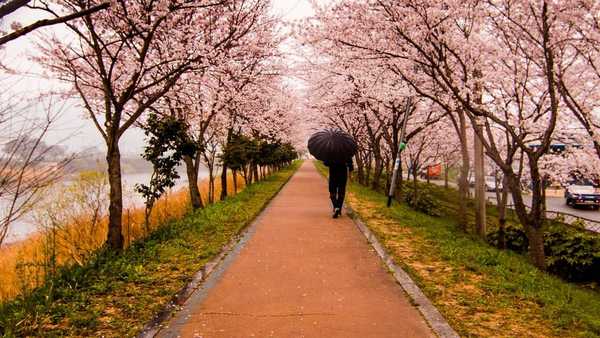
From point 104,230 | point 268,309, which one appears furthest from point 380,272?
point 104,230

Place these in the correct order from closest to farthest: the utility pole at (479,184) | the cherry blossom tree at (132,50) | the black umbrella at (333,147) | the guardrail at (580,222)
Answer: the cherry blossom tree at (132,50) < the black umbrella at (333,147) < the utility pole at (479,184) < the guardrail at (580,222)

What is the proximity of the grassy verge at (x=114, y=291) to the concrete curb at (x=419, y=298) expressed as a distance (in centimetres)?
283

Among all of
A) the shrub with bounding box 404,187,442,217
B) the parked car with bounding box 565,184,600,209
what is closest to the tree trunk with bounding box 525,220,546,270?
the shrub with bounding box 404,187,442,217

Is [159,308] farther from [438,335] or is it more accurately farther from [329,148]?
[329,148]

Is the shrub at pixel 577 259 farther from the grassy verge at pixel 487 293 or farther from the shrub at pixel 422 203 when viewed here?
the shrub at pixel 422 203

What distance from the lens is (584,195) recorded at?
3111 cm

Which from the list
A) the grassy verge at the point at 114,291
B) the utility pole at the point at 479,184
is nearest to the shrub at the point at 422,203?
the utility pole at the point at 479,184

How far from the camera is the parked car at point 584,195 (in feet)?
101

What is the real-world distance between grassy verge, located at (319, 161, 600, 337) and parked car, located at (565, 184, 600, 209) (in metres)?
28.6

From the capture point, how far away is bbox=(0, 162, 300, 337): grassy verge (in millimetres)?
4109

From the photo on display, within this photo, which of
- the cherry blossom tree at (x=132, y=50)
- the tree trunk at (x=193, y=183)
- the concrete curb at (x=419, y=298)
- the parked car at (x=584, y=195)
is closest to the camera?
the concrete curb at (x=419, y=298)

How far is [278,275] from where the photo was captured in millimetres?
5863

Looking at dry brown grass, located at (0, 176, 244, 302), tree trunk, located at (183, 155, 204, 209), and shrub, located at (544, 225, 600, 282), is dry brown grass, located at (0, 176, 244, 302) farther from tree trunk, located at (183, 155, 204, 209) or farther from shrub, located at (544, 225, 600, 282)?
shrub, located at (544, 225, 600, 282)

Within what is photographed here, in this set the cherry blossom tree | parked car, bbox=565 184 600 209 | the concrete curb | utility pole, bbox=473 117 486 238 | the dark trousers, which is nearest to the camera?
the concrete curb
